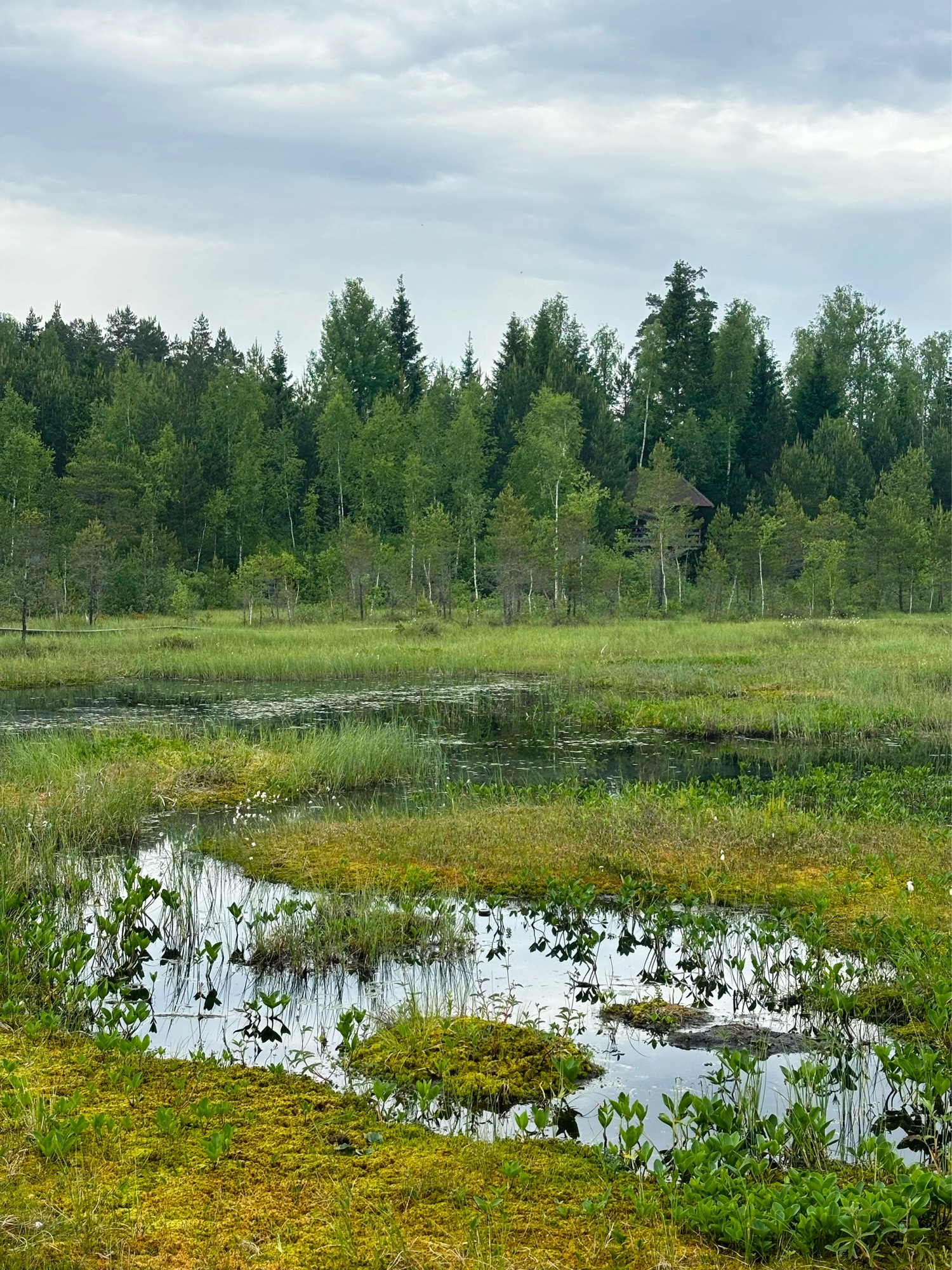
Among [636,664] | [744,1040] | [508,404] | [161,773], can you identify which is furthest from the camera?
[508,404]

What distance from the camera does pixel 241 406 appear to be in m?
62.2

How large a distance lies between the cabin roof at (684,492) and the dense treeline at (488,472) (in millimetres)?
284

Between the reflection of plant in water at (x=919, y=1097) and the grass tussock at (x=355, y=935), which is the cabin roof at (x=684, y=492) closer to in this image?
the grass tussock at (x=355, y=935)

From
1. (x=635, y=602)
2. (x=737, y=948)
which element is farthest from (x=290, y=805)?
(x=635, y=602)

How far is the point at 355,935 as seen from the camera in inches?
334

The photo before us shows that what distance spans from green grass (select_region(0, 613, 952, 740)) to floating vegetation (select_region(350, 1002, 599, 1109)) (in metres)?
13.1

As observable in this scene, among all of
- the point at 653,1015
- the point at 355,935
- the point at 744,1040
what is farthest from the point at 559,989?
the point at 355,935

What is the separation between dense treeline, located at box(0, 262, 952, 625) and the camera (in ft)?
155

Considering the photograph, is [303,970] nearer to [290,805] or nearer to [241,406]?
[290,805]

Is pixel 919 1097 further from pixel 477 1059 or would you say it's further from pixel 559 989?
pixel 559 989

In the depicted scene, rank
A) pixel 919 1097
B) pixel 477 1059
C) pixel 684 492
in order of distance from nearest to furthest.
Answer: pixel 919 1097, pixel 477 1059, pixel 684 492

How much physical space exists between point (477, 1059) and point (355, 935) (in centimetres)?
231

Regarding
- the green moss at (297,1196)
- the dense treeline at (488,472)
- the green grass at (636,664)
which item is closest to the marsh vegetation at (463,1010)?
the green moss at (297,1196)

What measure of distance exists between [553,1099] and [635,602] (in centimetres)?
4327
